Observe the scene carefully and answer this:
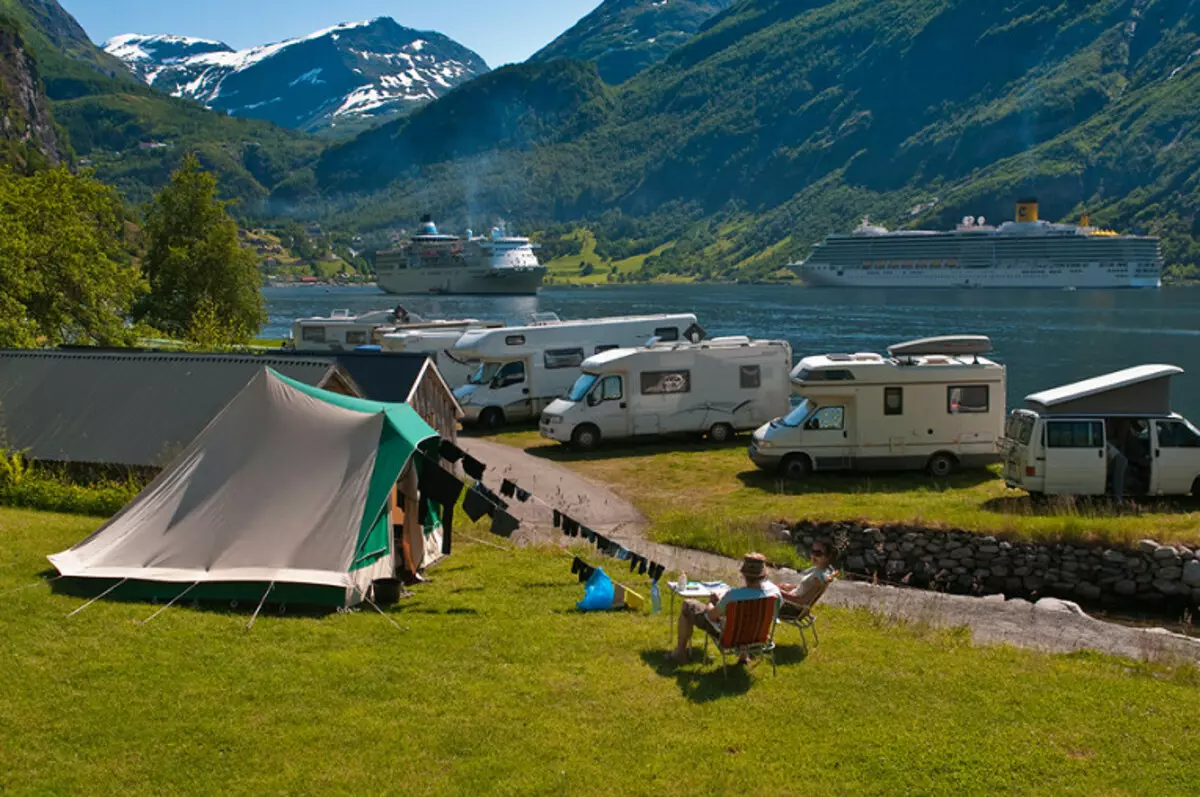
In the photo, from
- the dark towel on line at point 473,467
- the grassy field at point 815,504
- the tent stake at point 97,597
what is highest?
the dark towel on line at point 473,467

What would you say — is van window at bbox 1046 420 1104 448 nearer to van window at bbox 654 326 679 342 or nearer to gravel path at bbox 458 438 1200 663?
gravel path at bbox 458 438 1200 663

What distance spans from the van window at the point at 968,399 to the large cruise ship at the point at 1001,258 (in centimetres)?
12813

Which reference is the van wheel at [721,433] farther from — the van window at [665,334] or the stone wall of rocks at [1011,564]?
the stone wall of rocks at [1011,564]

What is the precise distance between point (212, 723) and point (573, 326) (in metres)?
20.7

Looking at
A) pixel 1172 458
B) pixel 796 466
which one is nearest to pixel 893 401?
pixel 796 466

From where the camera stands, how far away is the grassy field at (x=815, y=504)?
48.1ft

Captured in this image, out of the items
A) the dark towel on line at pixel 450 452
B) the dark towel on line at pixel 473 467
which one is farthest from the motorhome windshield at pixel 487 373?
the dark towel on line at pixel 450 452

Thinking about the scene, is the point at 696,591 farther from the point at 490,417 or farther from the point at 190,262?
the point at 190,262

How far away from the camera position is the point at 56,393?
15891mm

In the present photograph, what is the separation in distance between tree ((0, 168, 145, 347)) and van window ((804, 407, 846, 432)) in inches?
614

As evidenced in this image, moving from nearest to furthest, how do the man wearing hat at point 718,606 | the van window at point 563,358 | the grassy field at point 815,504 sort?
the man wearing hat at point 718,606 → the grassy field at point 815,504 → the van window at point 563,358

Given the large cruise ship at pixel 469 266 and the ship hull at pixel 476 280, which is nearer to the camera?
the ship hull at pixel 476 280

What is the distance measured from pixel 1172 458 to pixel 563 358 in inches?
574

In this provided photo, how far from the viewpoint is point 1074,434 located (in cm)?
1650
